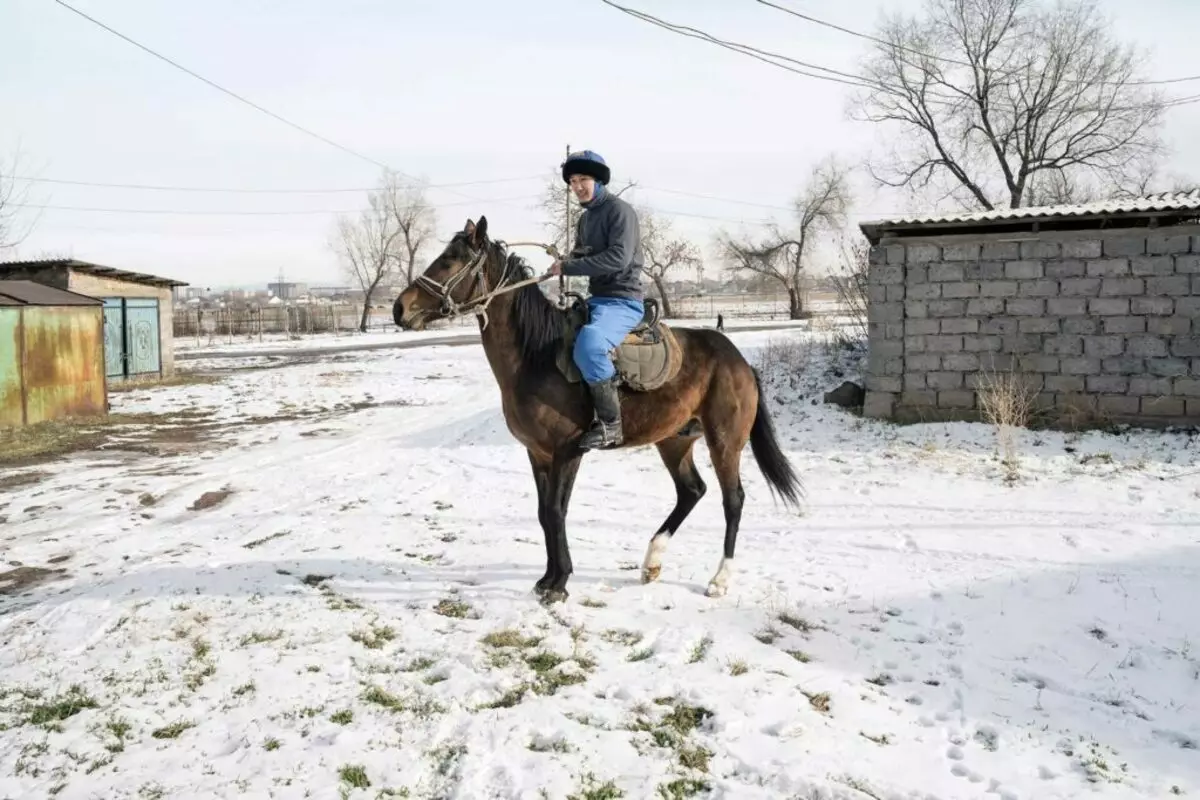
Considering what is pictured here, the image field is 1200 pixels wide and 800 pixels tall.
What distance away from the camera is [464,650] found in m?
3.91

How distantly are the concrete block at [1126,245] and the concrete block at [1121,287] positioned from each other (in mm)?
351

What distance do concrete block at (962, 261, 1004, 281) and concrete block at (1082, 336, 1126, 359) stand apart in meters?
1.40

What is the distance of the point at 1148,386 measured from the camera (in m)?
9.45

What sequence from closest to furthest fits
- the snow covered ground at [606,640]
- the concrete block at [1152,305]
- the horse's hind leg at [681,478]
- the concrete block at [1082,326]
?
the snow covered ground at [606,640] < the horse's hind leg at [681,478] < the concrete block at [1152,305] < the concrete block at [1082,326]

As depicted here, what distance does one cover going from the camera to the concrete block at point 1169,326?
30.3 feet

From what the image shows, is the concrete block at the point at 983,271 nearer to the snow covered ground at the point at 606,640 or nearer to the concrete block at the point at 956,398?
the concrete block at the point at 956,398

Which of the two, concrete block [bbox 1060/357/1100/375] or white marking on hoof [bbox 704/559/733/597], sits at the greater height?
concrete block [bbox 1060/357/1100/375]

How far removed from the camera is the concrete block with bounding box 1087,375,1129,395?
31.4 feet

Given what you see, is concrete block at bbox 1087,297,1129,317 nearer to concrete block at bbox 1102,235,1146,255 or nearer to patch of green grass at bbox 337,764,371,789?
concrete block at bbox 1102,235,1146,255

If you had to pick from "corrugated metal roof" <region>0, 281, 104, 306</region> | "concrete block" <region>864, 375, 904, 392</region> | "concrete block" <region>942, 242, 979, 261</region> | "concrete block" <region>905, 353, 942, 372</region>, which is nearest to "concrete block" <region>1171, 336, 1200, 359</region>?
"concrete block" <region>942, 242, 979, 261</region>

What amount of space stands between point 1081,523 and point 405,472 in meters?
7.08

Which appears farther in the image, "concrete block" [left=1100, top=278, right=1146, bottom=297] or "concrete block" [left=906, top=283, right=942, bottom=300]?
"concrete block" [left=906, top=283, right=942, bottom=300]

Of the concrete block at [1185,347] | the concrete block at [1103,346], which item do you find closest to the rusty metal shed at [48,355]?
the concrete block at [1103,346]

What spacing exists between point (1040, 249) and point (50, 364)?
15.8 metres
